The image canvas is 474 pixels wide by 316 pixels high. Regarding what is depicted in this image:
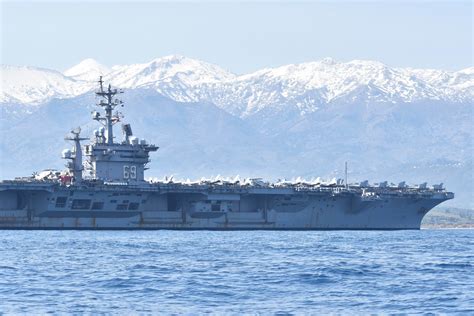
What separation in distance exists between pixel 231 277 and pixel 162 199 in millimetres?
32915

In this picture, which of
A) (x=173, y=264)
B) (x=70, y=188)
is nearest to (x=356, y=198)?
(x=70, y=188)

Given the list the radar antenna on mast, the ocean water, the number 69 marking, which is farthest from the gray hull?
the ocean water

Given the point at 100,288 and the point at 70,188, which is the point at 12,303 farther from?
the point at 70,188

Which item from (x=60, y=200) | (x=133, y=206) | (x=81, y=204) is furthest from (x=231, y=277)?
(x=133, y=206)

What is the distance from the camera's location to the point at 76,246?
5466 cm

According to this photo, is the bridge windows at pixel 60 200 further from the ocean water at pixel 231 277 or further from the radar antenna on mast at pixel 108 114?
the ocean water at pixel 231 277

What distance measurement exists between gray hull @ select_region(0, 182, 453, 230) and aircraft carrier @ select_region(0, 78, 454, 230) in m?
0.05

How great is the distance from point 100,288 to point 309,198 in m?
38.8

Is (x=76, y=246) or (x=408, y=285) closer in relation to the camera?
(x=408, y=285)

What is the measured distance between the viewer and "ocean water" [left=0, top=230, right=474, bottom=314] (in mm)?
34875

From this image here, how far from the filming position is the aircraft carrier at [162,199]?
6969 centimetres

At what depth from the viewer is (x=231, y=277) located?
40844 mm

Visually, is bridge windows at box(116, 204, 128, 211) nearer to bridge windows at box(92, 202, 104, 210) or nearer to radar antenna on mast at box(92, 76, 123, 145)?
bridge windows at box(92, 202, 104, 210)

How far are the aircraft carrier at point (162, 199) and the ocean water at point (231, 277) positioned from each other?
9868 millimetres
